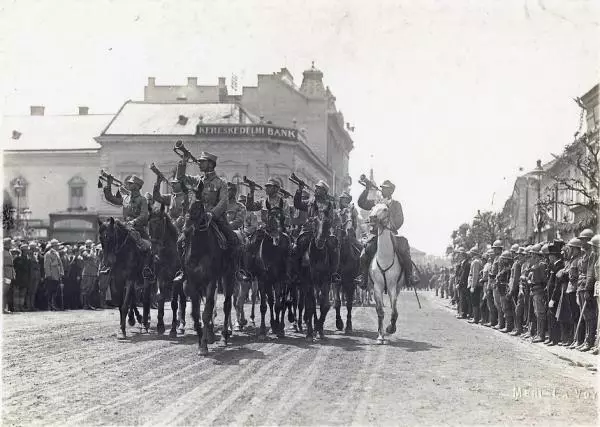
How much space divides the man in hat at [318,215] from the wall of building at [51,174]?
5163cm

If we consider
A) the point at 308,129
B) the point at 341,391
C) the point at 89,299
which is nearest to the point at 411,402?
the point at 341,391

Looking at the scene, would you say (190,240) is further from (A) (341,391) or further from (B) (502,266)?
(B) (502,266)

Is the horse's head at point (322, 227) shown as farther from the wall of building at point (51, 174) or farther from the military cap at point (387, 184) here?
the wall of building at point (51, 174)

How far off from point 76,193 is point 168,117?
9.81 m

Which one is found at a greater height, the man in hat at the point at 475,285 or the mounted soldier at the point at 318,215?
the mounted soldier at the point at 318,215

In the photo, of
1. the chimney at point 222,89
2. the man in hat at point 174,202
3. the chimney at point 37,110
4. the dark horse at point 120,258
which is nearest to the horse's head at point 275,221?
the man in hat at point 174,202

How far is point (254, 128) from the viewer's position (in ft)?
198

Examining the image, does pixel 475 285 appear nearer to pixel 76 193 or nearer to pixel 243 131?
pixel 243 131

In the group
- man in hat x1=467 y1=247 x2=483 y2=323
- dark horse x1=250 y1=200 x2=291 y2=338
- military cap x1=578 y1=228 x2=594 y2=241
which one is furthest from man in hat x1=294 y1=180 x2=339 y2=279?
man in hat x1=467 y1=247 x2=483 y2=323

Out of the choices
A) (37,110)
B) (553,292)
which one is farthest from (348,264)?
(37,110)

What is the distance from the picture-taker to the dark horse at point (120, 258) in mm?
15219

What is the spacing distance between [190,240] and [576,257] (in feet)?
23.6

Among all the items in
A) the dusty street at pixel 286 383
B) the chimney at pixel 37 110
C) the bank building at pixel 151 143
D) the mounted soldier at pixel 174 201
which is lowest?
the dusty street at pixel 286 383

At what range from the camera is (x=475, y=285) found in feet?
78.2
